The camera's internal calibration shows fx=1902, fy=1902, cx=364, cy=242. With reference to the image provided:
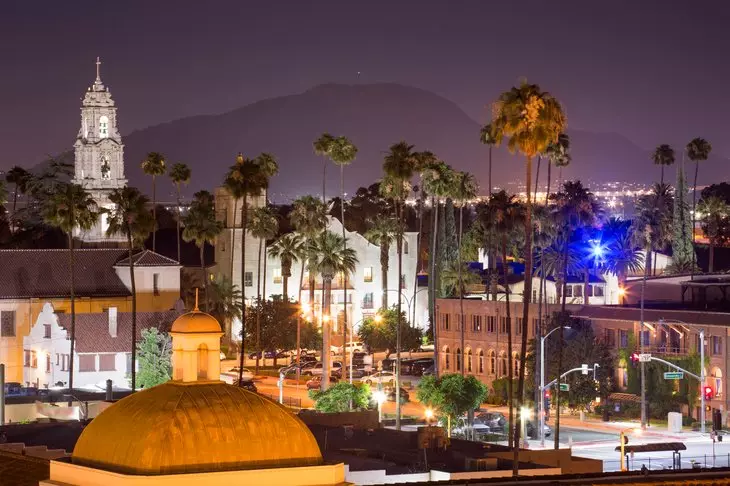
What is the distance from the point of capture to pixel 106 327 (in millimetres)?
138500

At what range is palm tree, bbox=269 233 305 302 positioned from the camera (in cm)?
17270

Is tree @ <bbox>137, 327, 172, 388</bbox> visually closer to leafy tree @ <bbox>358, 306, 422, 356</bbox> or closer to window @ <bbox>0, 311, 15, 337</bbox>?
window @ <bbox>0, 311, 15, 337</bbox>

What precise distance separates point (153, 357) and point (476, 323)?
31.2 m

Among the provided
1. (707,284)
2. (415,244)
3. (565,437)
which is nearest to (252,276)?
(415,244)

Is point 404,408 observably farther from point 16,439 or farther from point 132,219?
point 16,439

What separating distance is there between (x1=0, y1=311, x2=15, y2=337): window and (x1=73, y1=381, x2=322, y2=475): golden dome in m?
109

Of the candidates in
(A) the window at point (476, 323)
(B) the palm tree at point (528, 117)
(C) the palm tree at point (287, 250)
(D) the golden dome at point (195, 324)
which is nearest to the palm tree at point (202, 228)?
(C) the palm tree at point (287, 250)

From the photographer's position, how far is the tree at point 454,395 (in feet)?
394

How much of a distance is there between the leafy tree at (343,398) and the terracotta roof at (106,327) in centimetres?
1916

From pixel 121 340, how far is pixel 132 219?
34.9 feet

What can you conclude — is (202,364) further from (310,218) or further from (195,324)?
(310,218)

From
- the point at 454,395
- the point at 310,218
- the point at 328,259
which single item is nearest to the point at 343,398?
the point at 454,395

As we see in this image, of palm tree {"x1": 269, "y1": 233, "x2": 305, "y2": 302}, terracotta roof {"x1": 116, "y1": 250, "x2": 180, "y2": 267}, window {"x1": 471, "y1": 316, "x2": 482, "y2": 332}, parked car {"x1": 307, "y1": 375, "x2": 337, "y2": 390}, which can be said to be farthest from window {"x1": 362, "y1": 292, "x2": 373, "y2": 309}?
parked car {"x1": 307, "y1": 375, "x2": 337, "y2": 390}

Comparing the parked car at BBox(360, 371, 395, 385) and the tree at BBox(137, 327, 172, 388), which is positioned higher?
the tree at BBox(137, 327, 172, 388)
